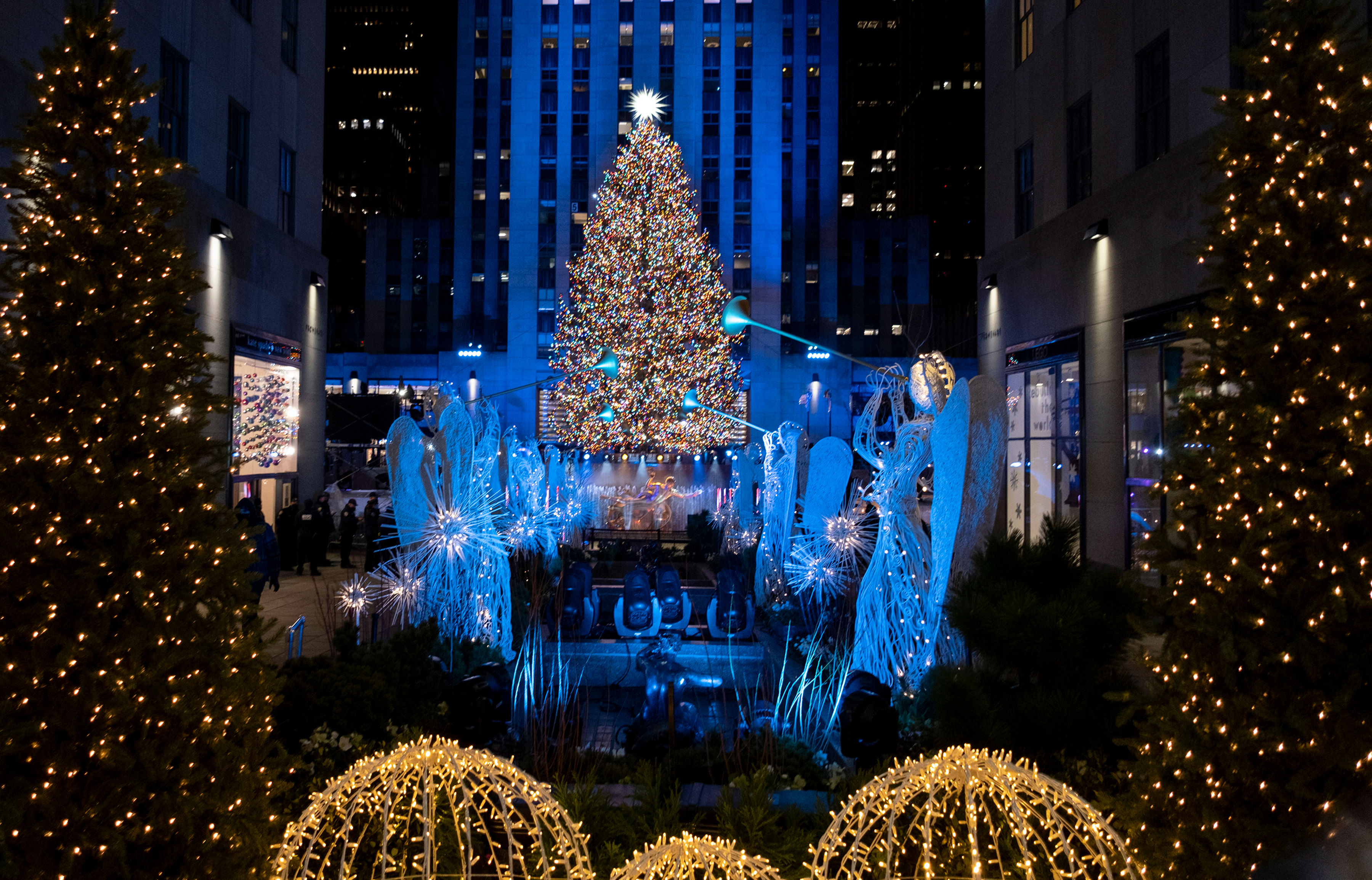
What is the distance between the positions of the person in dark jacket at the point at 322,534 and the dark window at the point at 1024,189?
50.2 feet

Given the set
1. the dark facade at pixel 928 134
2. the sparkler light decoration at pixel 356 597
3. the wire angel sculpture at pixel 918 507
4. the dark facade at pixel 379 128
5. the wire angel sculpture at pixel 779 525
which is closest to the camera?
the wire angel sculpture at pixel 918 507

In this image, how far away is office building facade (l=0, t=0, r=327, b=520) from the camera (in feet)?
46.0

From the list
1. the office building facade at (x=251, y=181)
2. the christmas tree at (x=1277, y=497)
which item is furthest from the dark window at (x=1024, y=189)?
the christmas tree at (x=1277, y=497)

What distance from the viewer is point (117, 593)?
289 cm

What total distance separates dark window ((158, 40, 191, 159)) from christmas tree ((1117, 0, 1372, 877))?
49.7 feet

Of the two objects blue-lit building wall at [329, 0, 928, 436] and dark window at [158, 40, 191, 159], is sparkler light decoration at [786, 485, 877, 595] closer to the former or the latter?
dark window at [158, 40, 191, 159]

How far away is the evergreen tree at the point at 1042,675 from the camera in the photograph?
4.57 metres

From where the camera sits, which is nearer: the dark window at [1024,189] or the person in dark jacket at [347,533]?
the person in dark jacket at [347,533]

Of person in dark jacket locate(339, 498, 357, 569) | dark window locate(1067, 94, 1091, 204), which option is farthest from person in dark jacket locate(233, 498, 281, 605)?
dark window locate(1067, 94, 1091, 204)

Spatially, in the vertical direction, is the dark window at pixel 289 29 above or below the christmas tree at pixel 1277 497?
above

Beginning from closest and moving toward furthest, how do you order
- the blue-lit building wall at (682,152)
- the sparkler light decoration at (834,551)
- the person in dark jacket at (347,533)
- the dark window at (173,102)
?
the sparkler light decoration at (834,551) < the dark window at (173,102) < the person in dark jacket at (347,533) < the blue-lit building wall at (682,152)

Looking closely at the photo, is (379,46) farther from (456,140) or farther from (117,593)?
(117,593)

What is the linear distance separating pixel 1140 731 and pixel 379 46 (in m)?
102

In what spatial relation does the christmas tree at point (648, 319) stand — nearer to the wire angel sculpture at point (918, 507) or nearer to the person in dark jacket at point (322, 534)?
the person in dark jacket at point (322, 534)
